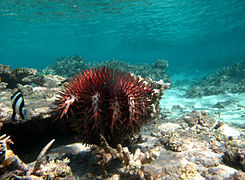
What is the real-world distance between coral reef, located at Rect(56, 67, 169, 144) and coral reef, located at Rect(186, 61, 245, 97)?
14.3 m

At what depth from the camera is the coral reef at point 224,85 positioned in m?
15.6

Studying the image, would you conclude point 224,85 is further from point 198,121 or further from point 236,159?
point 236,159

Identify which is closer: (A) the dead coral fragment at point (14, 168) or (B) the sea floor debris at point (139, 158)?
(A) the dead coral fragment at point (14, 168)

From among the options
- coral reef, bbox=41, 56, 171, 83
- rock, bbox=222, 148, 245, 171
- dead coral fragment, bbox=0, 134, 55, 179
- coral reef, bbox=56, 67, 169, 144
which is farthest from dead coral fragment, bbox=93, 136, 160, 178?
coral reef, bbox=41, 56, 171, 83

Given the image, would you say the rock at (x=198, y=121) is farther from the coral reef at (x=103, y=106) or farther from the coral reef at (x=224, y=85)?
the coral reef at (x=224, y=85)

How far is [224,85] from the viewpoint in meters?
17.8

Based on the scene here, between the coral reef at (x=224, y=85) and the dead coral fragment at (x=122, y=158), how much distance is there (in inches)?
550

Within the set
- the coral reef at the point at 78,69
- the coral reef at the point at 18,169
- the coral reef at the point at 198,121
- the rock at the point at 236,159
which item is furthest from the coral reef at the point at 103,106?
the coral reef at the point at 78,69

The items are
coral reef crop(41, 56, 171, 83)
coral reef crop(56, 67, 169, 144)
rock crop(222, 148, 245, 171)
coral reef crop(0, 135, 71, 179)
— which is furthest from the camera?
coral reef crop(41, 56, 171, 83)

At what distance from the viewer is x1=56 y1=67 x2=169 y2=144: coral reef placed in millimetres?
2549

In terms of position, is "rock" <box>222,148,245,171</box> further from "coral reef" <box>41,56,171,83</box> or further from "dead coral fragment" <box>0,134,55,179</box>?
"coral reef" <box>41,56,171,83</box>

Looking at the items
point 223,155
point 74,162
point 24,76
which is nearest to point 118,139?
Answer: point 74,162

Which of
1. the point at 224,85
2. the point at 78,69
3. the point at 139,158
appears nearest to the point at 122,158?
the point at 139,158

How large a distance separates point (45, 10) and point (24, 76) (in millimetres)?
24907
